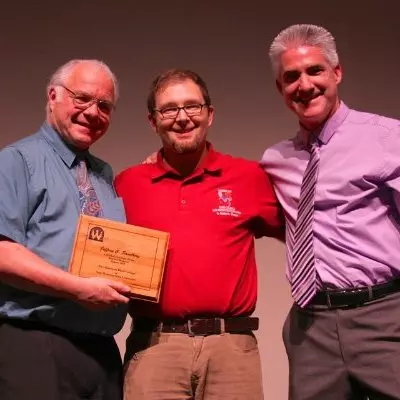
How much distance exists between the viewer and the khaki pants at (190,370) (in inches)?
71.8

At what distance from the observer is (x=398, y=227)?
5.82ft

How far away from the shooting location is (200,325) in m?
1.86

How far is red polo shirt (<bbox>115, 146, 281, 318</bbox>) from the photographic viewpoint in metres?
1.87

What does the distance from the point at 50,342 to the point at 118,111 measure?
1499 millimetres

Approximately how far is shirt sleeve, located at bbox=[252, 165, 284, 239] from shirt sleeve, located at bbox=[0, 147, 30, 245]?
0.67 m

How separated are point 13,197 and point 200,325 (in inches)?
23.8

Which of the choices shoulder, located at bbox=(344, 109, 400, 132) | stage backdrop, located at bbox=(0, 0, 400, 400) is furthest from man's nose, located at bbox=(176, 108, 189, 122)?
stage backdrop, located at bbox=(0, 0, 400, 400)

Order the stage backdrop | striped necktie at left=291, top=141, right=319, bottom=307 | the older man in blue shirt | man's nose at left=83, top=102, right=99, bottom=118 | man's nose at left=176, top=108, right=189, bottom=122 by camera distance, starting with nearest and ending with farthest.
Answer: the older man in blue shirt → striped necktie at left=291, top=141, right=319, bottom=307 → man's nose at left=83, top=102, right=99, bottom=118 → man's nose at left=176, top=108, right=189, bottom=122 → the stage backdrop

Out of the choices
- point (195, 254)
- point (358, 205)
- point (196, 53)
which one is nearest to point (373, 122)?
point (358, 205)

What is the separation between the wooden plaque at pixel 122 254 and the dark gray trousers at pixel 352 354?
1.41 ft

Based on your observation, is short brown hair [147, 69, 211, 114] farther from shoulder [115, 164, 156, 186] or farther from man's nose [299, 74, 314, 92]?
man's nose [299, 74, 314, 92]

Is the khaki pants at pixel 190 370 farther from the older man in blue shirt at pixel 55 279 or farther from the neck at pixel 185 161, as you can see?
the neck at pixel 185 161

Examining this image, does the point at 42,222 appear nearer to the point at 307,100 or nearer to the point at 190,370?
the point at 190,370

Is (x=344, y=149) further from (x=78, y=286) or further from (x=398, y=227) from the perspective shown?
(x=78, y=286)
